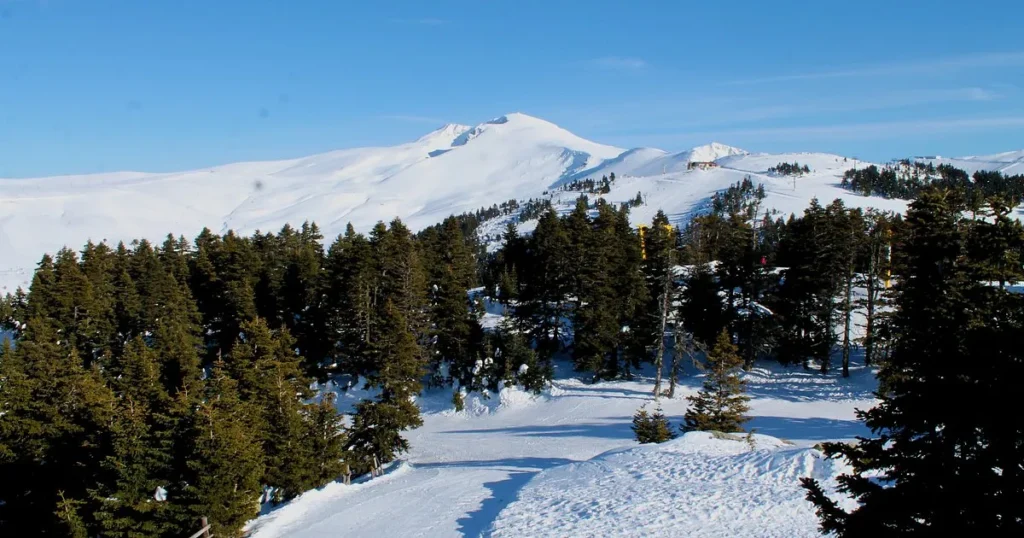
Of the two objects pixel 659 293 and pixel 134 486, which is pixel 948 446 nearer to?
pixel 134 486

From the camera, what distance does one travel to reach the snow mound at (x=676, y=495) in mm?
16328

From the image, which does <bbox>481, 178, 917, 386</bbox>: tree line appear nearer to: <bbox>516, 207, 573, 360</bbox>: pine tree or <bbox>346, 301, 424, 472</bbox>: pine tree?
<bbox>516, 207, 573, 360</bbox>: pine tree

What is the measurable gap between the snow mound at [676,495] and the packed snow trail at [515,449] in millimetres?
125

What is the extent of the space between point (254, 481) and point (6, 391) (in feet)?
53.3

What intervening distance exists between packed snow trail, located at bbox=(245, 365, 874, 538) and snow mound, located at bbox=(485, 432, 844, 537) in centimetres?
13

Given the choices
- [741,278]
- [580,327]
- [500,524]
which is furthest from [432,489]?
[741,278]

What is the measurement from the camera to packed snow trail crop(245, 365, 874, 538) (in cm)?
1862

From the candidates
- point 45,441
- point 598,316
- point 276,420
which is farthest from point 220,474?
point 598,316

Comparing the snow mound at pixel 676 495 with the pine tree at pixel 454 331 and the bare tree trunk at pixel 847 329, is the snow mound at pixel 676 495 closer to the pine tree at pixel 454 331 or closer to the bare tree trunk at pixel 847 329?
the bare tree trunk at pixel 847 329

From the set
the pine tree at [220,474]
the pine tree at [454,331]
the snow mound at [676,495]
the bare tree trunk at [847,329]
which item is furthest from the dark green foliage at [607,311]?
the pine tree at [220,474]

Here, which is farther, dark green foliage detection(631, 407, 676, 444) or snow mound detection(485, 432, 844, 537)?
dark green foliage detection(631, 407, 676, 444)

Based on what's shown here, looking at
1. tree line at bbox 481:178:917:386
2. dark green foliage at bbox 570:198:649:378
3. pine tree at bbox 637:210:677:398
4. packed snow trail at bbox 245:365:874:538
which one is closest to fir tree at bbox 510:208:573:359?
tree line at bbox 481:178:917:386

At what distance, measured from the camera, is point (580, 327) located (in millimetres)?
45031

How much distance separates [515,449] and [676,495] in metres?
15.0
